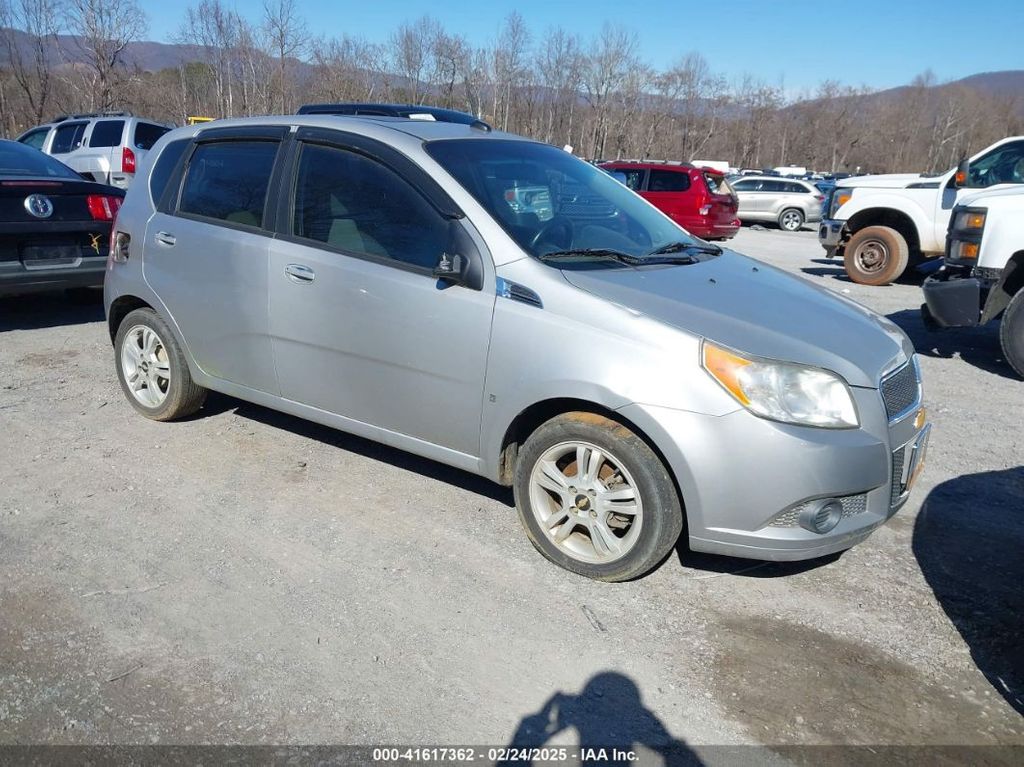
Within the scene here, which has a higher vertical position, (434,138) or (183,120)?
(183,120)

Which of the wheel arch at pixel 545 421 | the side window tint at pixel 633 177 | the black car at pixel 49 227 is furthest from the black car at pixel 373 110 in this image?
the side window tint at pixel 633 177

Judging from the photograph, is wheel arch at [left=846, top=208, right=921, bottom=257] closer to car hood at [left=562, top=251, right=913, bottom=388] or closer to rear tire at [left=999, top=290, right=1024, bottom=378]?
rear tire at [left=999, top=290, right=1024, bottom=378]

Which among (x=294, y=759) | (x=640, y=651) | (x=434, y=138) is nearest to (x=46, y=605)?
(x=294, y=759)

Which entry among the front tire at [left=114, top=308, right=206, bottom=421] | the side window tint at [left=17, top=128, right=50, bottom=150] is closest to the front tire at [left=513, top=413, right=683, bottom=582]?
the front tire at [left=114, top=308, right=206, bottom=421]

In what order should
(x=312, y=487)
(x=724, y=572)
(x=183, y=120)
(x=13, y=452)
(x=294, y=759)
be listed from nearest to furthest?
(x=294, y=759)
(x=724, y=572)
(x=312, y=487)
(x=13, y=452)
(x=183, y=120)

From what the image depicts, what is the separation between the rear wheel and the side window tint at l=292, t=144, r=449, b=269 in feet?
76.4

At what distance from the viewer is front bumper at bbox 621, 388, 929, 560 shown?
2926mm

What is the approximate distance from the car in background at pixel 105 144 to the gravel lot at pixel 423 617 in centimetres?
1093

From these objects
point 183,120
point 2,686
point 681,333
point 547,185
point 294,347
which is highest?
point 183,120

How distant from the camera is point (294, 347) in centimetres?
407

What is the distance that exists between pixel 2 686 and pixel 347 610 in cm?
116

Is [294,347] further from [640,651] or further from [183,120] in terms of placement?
[183,120]

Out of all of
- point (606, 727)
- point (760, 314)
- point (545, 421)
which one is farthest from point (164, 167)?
point (606, 727)

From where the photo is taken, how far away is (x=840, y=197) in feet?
40.5
